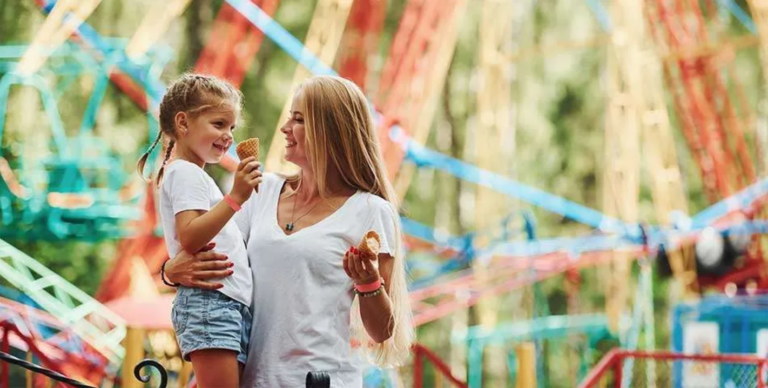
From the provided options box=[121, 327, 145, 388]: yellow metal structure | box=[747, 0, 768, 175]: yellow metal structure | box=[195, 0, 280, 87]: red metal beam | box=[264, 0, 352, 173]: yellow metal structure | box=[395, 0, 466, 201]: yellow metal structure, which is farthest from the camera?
box=[747, 0, 768, 175]: yellow metal structure

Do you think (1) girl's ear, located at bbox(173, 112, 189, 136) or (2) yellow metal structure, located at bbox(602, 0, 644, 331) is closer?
(1) girl's ear, located at bbox(173, 112, 189, 136)

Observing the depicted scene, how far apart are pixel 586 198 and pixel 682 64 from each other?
1069 mm

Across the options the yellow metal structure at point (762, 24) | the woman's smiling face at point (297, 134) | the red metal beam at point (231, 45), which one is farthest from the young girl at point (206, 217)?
the yellow metal structure at point (762, 24)

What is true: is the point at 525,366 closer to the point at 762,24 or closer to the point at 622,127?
the point at 622,127

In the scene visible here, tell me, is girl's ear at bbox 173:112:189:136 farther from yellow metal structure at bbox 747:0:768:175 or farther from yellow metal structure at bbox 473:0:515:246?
yellow metal structure at bbox 747:0:768:175

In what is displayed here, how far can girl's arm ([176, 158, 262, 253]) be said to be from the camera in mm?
1776

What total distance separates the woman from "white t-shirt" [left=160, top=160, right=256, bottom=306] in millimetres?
21

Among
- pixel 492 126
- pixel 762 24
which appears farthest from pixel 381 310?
pixel 762 24

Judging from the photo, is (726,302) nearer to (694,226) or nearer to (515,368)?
(694,226)

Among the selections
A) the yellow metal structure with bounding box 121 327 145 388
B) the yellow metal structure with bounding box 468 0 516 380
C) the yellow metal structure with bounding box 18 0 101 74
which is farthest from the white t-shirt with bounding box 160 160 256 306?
the yellow metal structure with bounding box 468 0 516 380

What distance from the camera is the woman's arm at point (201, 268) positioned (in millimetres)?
1827

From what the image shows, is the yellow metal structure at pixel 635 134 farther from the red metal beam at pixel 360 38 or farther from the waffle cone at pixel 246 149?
the waffle cone at pixel 246 149

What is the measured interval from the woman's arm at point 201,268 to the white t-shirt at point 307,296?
6 centimetres

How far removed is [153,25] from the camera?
18.1 ft
